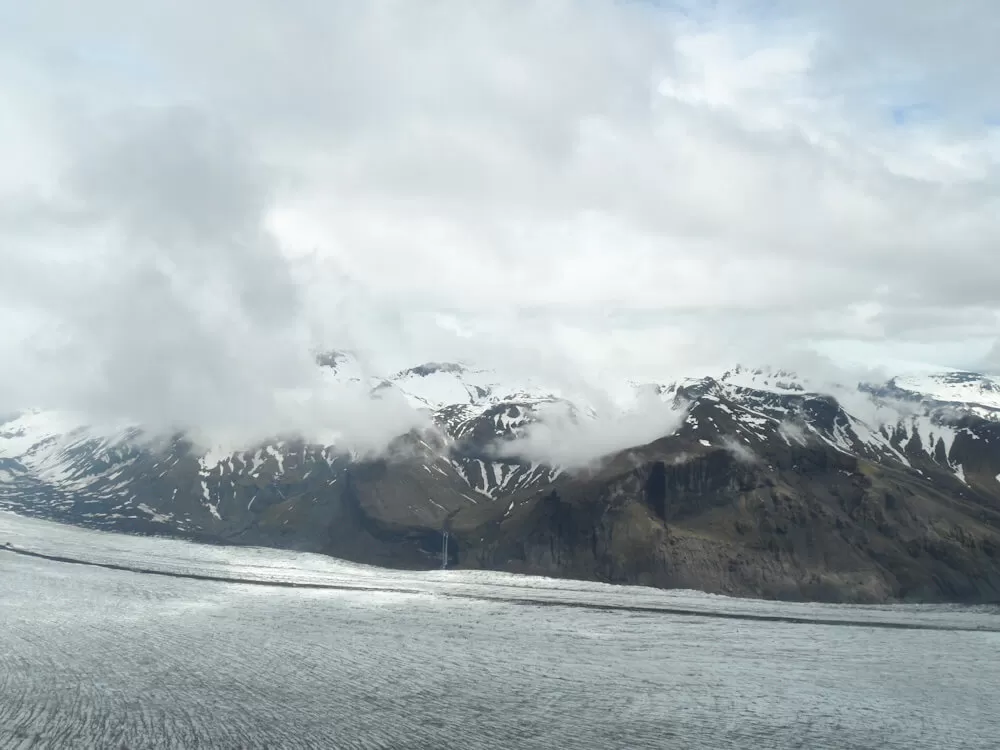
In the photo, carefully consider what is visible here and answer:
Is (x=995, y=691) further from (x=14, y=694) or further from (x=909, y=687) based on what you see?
(x=14, y=694)

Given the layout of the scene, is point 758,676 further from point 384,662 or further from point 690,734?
point 384,662

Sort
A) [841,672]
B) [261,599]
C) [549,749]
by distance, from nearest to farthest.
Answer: [549,749], [841,672], [261,599]

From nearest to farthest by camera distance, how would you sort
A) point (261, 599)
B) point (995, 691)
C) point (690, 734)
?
1. point (690, 734)
2. point (995, 691)
3. point (261, 599)

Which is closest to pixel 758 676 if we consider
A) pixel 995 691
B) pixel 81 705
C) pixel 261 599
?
pixel 995 691

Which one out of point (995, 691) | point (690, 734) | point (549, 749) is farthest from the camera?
point (995, 691)

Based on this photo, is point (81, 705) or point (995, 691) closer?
point (81, 705)

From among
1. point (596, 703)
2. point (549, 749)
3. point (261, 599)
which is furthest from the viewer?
point (261, 599)

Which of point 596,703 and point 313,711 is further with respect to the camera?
point 596,703

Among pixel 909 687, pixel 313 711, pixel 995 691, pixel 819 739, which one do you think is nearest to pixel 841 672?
pixel 909 687
